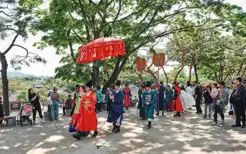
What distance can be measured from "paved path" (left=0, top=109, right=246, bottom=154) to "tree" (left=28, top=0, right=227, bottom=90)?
260 inches

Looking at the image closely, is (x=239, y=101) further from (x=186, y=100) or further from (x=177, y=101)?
(x=186, y=100)

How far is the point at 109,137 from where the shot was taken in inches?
361

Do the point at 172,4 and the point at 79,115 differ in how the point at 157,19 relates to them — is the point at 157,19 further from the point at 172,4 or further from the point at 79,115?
the point at 79,115

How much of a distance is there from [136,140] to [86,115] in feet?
5.59

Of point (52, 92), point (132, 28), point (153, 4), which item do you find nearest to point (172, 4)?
point (153, 4)

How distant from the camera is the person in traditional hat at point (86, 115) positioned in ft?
29.3

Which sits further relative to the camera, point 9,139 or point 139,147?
point 9,139

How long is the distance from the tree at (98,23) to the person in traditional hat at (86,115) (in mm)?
7070

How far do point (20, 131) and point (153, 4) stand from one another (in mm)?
11121

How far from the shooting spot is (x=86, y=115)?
9.05m

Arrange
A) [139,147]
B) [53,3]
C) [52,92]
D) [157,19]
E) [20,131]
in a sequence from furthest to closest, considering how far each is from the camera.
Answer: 1. [157,19]
2. [53,3]
3. [52,92]
4. [20,131]
5. [139,147]

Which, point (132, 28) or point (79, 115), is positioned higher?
point (132, 28)

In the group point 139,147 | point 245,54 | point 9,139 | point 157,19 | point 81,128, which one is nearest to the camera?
point 139,147

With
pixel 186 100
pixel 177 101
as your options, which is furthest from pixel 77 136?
pixel 186 100
